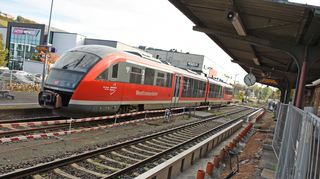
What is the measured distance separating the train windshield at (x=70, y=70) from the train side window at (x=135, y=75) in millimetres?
2399

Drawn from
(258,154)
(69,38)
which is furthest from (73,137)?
(69,38)

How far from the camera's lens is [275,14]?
28.3 ft

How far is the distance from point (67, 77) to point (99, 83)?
119cm

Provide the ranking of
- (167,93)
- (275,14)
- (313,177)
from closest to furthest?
(313,177) < (275,14) < (167,93)

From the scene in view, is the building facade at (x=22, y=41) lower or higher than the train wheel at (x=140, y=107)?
higher

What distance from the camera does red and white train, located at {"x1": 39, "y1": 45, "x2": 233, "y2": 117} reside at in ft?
41.8

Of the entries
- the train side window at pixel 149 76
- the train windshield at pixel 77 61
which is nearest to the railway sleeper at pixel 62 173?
the train windshield at pixel 77 61

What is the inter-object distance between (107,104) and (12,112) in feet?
12.8

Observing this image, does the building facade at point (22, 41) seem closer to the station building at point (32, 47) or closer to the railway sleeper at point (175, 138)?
the station building at point (32, 47)

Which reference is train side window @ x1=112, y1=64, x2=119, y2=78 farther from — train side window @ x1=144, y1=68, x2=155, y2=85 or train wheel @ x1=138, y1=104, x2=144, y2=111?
train wheel @ x1=138, y1=104, x2=144, y2=111

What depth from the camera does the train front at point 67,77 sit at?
12.7m

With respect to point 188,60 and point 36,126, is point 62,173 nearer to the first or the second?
point 36,126

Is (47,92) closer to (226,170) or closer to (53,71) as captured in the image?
(53,71)

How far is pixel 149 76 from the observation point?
687 inches
